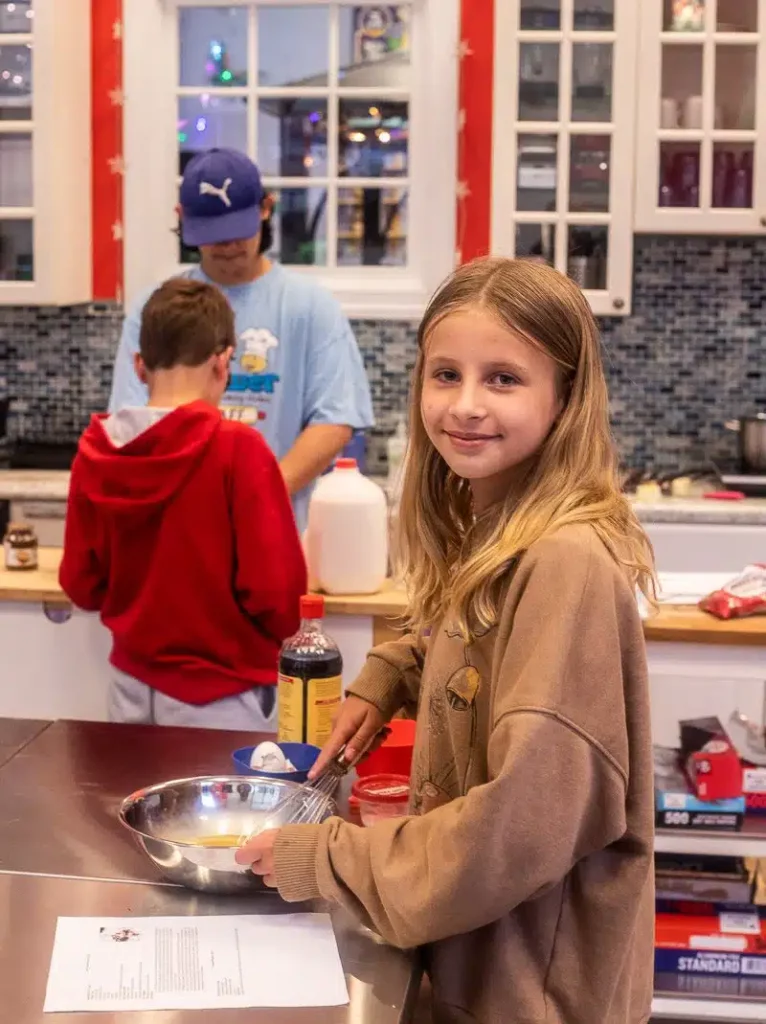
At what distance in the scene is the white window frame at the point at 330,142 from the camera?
4414 mm

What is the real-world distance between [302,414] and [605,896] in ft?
7.84

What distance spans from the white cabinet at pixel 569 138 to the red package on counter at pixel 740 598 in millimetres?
1786

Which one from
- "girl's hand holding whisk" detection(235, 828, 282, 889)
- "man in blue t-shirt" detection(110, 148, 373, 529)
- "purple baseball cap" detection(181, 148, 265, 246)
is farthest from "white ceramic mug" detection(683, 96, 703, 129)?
"girl's hand holding whisk" detection(235, 828, 282, 889)

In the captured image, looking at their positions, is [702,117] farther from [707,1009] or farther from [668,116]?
[707,1009]

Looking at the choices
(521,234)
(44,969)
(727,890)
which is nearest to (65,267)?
(521,234)

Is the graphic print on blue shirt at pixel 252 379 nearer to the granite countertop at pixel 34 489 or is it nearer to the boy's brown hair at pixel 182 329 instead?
the granite countertop at pixel 34 489

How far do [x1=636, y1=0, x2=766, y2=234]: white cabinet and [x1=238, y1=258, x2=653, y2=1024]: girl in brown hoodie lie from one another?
294 centimetres

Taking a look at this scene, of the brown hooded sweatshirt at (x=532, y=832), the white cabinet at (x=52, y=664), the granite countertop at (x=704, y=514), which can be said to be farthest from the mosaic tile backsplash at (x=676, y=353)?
the brown hooded sweatshirt at (x=532, y=832)

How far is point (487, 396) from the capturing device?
1.35 meters

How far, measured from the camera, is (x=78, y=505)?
251 centimetres

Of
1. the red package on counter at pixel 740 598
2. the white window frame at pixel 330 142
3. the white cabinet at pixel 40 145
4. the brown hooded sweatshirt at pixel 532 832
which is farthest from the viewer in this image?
the white window frame at pixel 330 142

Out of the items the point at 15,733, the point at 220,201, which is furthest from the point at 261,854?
the point at 220,201

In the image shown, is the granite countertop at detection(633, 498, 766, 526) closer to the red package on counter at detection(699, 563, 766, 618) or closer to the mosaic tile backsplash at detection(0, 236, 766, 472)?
the mosaic tile backsplash at detection(0, 236, 766, 472)

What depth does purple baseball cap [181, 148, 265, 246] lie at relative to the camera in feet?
10.6
